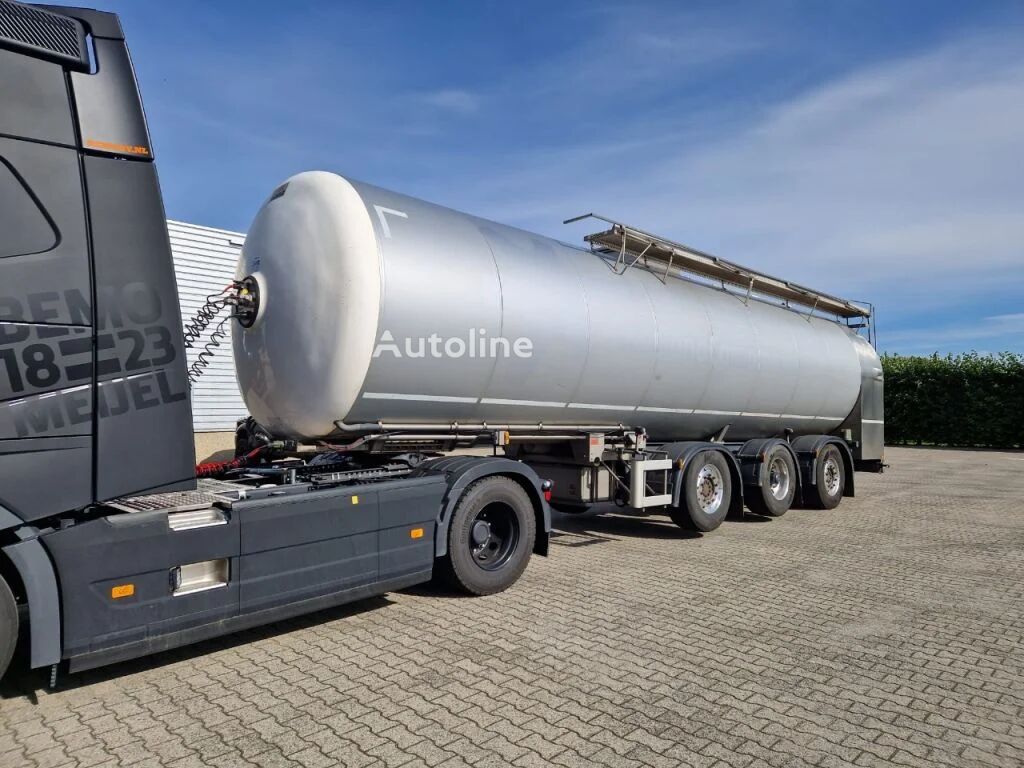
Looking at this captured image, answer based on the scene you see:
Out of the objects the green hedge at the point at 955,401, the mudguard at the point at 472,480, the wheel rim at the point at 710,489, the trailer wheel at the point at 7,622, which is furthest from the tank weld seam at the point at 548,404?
the green hedge at the point at 955,401

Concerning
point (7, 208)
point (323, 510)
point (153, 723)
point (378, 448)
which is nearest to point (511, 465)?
point (378, 448)

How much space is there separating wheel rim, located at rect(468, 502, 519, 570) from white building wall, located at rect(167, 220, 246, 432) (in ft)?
30.8

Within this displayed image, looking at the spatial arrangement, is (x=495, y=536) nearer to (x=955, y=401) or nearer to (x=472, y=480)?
(x=472, y=480)

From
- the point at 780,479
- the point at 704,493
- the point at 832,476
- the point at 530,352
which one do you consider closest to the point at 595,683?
the point at 530,352

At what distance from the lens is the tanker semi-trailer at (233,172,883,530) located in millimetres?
5715

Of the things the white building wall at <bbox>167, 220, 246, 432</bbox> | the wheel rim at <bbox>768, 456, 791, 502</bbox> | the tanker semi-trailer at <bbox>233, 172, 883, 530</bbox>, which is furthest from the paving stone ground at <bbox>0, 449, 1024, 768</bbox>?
the white building wall at <bbox>167, 220, 246, 432</bbox>

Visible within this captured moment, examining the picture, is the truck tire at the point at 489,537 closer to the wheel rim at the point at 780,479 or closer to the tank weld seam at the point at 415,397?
the tank weld seam at the point at 415,397

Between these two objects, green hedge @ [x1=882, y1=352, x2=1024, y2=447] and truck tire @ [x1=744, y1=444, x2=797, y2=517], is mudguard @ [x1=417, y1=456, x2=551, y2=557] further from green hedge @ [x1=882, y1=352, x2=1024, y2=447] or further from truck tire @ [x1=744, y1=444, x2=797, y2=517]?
green hedge @ [x1=882, y1=352, x2=1024, y2=447]

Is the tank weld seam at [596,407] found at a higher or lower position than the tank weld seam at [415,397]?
lower

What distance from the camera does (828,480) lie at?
40.5 feet

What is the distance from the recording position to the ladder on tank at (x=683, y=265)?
865cm

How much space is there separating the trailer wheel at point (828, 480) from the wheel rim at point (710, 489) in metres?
3.03

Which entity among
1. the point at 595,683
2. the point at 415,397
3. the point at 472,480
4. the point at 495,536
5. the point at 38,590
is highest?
the point at 415,397

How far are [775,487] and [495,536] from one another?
6201 mm
